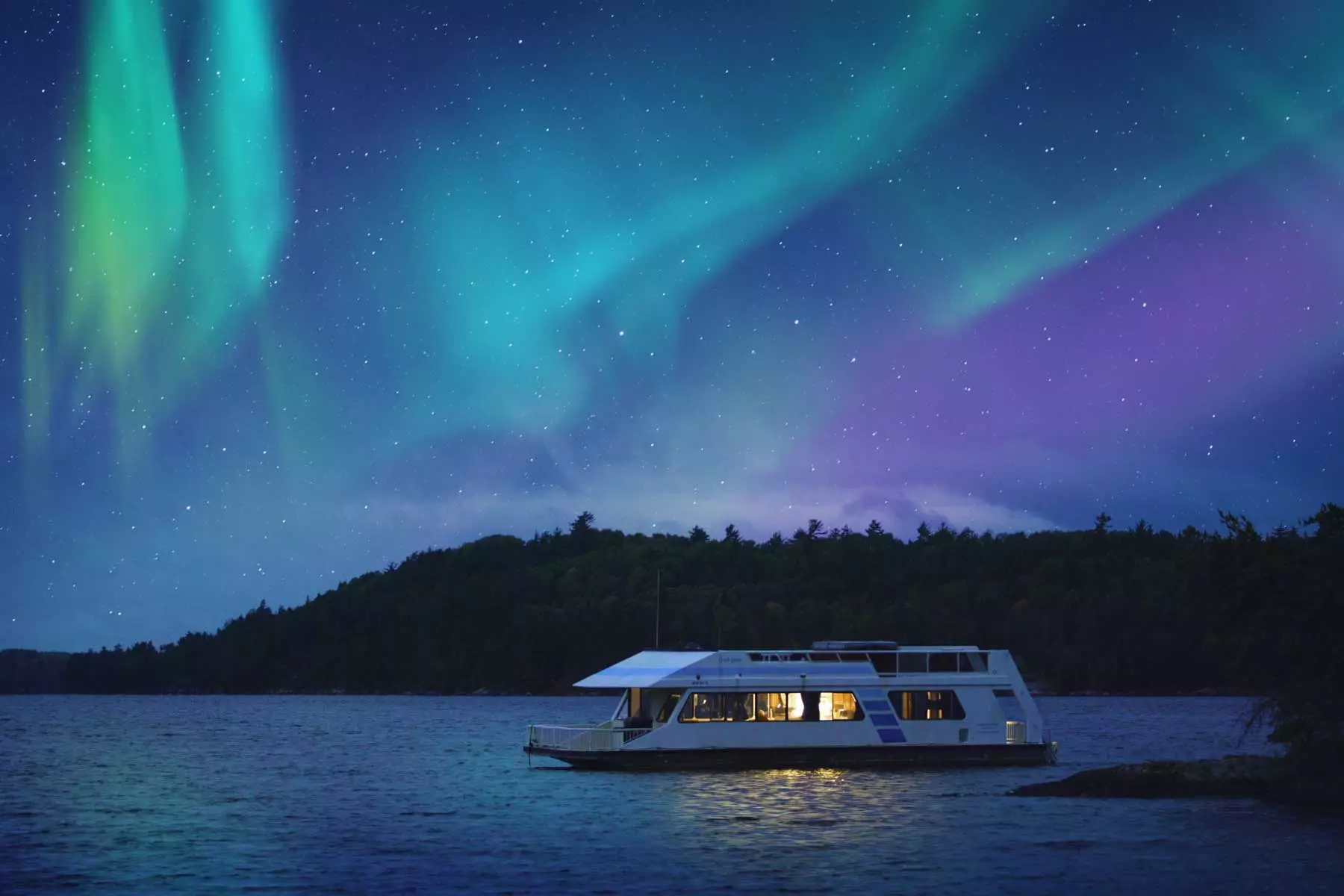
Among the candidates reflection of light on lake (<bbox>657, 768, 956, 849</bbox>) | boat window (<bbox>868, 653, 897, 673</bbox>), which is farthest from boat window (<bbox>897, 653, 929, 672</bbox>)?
reflection of light on lake (<bbox>657, 768, 956, 849</bbox>)

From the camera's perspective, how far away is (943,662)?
6756cm

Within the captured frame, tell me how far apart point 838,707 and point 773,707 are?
282cm

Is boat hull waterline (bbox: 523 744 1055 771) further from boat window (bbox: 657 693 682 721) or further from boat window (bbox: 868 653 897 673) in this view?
boat window (bbox: 868 653 897 673)

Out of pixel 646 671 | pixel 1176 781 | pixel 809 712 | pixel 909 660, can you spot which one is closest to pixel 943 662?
pixel 909 660

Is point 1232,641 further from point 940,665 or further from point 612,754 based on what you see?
point 612,754

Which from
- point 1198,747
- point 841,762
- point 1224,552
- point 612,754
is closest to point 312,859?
point 612,754

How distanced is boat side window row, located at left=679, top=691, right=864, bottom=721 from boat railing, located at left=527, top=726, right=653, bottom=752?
227cm

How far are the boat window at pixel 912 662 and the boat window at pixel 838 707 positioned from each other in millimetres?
2866

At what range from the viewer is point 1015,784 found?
63562 mm

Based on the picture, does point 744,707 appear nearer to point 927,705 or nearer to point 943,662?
point 927,705

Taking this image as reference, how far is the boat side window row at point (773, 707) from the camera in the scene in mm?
63812

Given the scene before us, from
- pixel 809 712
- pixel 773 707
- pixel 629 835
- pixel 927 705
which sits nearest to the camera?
pixel 629 835

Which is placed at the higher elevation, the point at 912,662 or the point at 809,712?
the point at 912,662

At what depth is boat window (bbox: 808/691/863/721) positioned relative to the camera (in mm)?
64750
